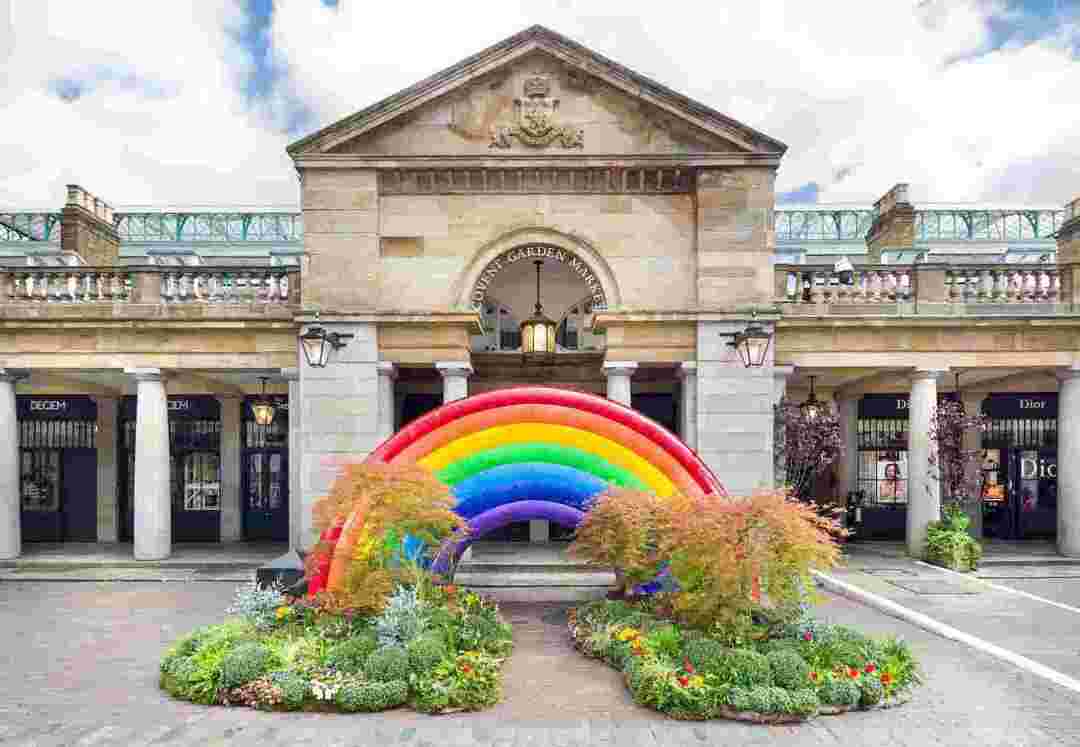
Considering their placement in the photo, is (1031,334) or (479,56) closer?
(479,56)

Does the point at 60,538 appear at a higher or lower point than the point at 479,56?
lower

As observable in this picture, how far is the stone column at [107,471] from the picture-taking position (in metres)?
23.9

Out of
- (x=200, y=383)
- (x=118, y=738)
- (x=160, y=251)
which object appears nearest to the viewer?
(x=118, y=738)

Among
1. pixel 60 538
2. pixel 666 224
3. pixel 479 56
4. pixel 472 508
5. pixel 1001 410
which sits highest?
pixel 479 56

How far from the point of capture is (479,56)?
57.2ft

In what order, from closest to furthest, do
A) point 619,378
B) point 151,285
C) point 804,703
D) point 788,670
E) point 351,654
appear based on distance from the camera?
point 804,703 < point 788,670 < point 351,654 < point 619,378 < point 151,285

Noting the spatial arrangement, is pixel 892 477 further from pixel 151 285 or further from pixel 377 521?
pixel 151 285

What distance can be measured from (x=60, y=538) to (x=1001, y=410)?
103 feet

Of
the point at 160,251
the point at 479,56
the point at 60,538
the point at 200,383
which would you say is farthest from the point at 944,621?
the point at 160,251

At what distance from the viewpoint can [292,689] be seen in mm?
9266

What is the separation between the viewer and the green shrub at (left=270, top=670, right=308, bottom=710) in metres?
9.23

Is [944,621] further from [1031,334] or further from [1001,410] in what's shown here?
[1001,410]

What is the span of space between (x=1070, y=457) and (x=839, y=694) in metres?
14.4

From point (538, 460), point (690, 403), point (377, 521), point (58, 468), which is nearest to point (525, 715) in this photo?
point (377, 521)
